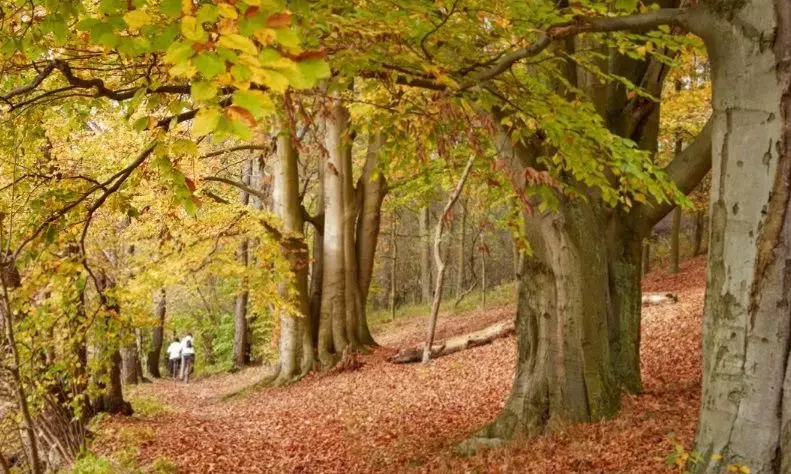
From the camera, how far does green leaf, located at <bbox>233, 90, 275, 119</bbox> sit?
84.4 inches

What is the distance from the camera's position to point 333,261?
17375mm

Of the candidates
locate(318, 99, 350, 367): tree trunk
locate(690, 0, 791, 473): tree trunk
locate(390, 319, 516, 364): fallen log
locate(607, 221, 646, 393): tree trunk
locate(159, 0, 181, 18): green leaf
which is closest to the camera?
locate(159, 0, 181, 18): green leaf

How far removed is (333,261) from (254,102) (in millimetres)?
15300

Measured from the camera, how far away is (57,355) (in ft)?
24.1

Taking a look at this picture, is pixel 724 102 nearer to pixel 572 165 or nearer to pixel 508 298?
pixel 572 165

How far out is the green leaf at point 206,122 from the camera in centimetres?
212

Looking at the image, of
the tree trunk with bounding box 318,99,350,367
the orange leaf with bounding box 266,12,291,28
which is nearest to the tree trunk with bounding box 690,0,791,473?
the orange leaf with bounding box 266,12,291,28

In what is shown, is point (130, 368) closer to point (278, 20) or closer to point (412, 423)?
point (412, 423)

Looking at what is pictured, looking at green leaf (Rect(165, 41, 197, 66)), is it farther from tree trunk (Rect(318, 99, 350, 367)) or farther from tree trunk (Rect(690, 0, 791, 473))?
tree trunk (Rect(318, 99, 350, 367))

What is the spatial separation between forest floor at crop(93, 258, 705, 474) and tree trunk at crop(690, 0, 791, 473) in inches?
63.2

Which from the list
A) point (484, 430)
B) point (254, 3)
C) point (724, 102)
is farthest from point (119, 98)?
point (484, 430)

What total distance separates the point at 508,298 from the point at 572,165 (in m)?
24.9

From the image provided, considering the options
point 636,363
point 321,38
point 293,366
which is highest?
point 321,38

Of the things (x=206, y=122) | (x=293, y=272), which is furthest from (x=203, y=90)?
(x=293, y=272)
